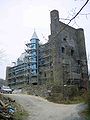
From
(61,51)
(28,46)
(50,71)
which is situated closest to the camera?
(50,71)

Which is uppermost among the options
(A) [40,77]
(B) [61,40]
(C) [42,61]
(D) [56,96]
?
(B) [61,40]

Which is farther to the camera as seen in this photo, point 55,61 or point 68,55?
point 68,55

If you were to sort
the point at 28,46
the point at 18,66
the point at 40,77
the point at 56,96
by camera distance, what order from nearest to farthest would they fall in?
the point at 56,96
the point at 40,77
the point at 28,46
the point at 18,66

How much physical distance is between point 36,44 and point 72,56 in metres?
10.7

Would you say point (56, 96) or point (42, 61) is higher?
point (42, 61)

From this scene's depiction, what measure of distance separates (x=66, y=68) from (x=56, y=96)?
21636mm

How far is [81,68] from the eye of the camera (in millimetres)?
60406

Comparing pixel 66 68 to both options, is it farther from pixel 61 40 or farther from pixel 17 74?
pixel 17 74

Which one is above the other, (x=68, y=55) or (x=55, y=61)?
(x=68, y=55)

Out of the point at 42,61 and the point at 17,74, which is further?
the point at 17,74

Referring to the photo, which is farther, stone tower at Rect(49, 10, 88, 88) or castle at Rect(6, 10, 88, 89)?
castle at Rect(6, 10, 88, 89)

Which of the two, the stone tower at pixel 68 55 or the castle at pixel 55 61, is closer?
the stone tower at pixel 68 55

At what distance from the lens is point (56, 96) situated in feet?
106

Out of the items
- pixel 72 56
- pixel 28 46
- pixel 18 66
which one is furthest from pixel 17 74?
pixel 72 56
